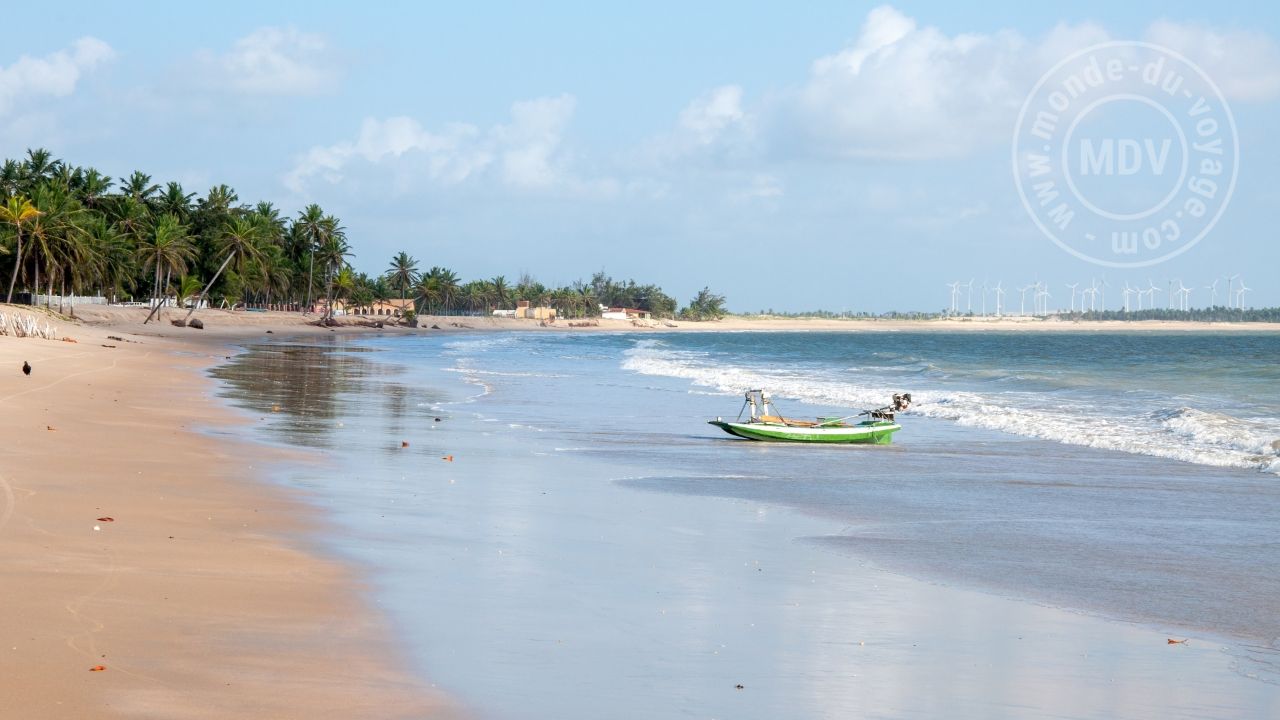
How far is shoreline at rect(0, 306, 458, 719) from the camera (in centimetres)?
617

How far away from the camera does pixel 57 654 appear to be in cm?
656

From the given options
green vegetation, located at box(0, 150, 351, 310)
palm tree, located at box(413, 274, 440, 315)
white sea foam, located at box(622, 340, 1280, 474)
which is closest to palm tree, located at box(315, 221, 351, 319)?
Result: green vegetation, located at box(0, 150, 351, 310)

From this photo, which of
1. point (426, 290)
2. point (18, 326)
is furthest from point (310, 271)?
point (18, 326)

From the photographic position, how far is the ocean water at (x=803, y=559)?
23.1 feet

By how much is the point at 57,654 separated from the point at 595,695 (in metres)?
2.96

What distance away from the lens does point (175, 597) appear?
8.16m

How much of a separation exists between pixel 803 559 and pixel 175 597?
555 centimetres

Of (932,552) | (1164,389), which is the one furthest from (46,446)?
(1164,389)

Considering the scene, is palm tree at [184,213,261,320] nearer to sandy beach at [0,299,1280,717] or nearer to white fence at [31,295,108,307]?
white fence at [31,295,108,307]

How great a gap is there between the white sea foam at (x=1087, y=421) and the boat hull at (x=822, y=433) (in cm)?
399

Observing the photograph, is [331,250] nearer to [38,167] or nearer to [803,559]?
[38,167]

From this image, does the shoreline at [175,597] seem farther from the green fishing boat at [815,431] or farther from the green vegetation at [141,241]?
the green vegetation at [141,241]

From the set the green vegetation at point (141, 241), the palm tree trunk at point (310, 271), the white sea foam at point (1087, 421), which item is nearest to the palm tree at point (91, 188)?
the green vegetation at point (141, 241)

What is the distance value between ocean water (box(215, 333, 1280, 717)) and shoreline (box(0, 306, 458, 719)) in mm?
477
